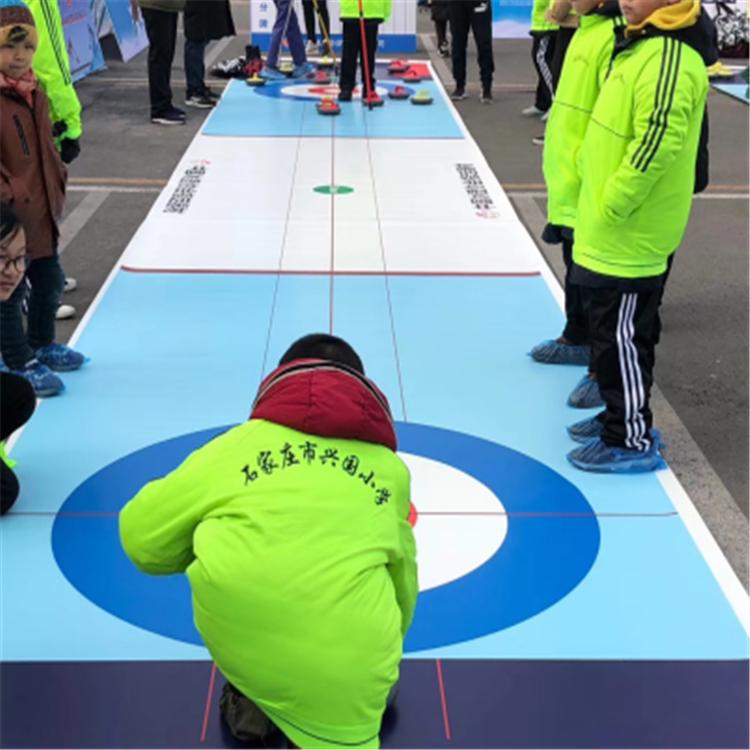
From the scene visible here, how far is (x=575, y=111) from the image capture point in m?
4.42

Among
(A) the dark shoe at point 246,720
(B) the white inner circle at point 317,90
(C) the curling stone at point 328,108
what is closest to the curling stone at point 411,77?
(B) the white inner circle at point 317,90

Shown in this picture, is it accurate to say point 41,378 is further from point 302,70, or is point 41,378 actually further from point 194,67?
point 302,70

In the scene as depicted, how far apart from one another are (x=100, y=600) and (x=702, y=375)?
10.1ft

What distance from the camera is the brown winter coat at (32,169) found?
14.6 feet

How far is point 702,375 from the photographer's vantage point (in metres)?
5.15

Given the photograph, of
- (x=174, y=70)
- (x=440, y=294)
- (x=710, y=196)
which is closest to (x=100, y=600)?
(x=440, y=294)

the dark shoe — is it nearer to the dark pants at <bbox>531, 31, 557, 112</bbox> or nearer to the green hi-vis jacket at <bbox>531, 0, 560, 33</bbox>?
the dark pants at <bbox>531, 31, 557, 112</bbox>

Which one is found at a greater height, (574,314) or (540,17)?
(540,17)

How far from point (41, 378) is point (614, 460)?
7.95ft

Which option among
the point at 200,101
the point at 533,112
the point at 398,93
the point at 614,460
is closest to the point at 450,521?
the point at 614,460

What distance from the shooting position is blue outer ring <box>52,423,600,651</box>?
3.28 metres

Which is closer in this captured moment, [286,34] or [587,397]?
[587,397]

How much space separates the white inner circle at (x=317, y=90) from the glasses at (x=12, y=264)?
8.26m

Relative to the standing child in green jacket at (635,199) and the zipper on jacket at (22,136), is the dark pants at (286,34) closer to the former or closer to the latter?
the zipper on jacket at (22,136)
